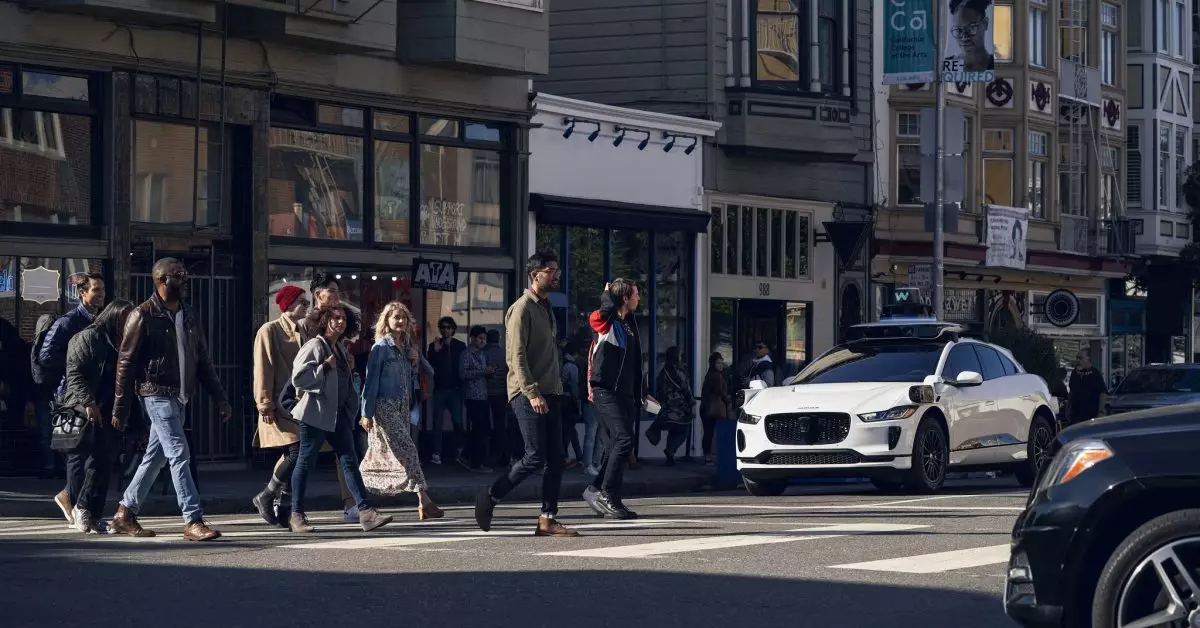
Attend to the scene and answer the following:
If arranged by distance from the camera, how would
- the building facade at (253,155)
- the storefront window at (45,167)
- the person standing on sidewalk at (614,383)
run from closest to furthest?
the person standing on sidewalk at (614,383), the storefront window at (45,167), the building facade at (253,155)

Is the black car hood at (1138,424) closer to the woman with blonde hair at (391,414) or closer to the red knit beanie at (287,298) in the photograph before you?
the woman with blonde hair at (391,414)

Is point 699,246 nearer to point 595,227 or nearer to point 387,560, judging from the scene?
point 595,227

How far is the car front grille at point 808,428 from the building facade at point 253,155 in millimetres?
5543

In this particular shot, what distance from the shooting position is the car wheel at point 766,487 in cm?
1922

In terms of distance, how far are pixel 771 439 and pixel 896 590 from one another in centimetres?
832

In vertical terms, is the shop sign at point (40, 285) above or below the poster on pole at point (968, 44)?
below

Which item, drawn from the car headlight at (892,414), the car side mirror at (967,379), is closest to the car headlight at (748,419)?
the car headlight at (892,414)

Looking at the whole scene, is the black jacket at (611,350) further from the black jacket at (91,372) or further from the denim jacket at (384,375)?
the black jacket at (91,372)

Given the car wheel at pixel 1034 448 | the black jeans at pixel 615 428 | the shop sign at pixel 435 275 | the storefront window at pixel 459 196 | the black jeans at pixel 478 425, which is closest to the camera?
the black jeans at pixel 615 428

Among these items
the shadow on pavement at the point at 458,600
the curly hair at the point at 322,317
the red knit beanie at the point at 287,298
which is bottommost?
the shadow on pavement at the point at 458,600

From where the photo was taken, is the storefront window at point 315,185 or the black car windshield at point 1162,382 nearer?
the storefront window at point 315,185

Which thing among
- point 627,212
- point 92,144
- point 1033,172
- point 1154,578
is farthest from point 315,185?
point 1033,172

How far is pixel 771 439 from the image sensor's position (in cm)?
1855

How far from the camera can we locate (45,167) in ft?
67.0
